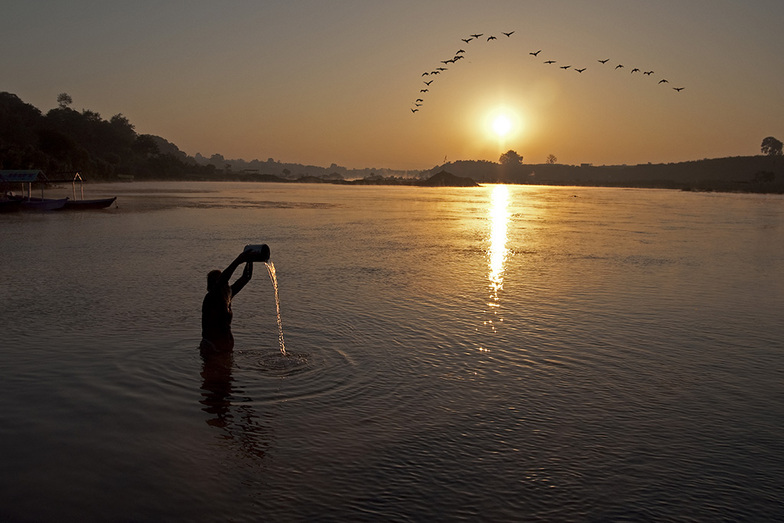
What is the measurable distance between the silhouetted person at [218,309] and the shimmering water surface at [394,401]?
0.35 m

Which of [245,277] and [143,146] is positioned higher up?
[143,146]

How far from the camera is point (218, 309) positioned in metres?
10.7

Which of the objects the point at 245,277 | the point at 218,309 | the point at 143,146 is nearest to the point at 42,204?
the point at 218,309

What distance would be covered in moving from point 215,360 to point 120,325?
3.99 metres

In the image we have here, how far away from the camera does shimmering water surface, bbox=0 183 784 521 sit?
6508 mm

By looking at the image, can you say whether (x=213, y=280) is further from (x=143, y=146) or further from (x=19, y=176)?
(x=143, y=146)

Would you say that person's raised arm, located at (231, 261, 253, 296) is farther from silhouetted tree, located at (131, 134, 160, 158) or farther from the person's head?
silhouetted tree, located at (131, 134, 160, 158)

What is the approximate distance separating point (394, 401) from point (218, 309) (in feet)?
12.4

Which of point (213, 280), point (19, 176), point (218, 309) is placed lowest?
point (218, 309)

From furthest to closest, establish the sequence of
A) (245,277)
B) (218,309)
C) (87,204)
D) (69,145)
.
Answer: (69,145), (87,204), (218,309), (245,277)

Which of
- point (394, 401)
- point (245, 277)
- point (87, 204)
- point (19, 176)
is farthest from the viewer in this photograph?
point (87, 204)

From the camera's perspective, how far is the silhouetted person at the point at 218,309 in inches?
413

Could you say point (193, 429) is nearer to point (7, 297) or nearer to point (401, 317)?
point (401, 317)

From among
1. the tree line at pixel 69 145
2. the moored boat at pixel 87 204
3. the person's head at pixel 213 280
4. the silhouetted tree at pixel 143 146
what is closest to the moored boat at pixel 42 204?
the moored boat at pixel 87 204
